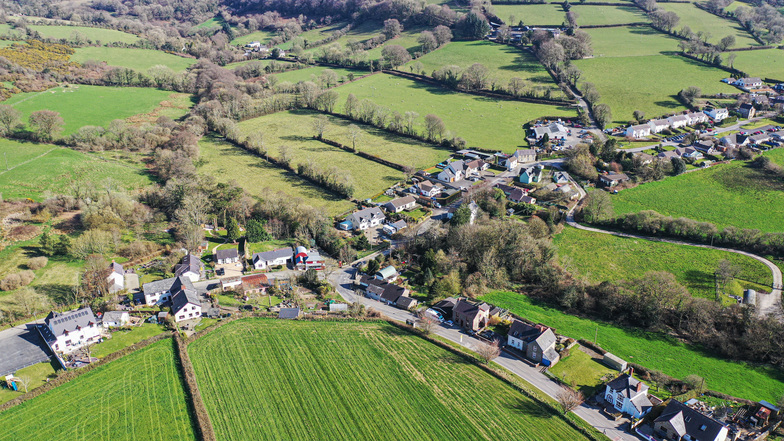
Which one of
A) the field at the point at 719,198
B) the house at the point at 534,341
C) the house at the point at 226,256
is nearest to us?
the house at the point at 534,341

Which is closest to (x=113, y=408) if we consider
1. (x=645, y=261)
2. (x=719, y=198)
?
(x=645, y=261)

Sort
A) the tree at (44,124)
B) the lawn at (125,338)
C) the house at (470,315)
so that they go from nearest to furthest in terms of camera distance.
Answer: the lawn at (125,338)
the house at (470,315)
the tree at (44,124)

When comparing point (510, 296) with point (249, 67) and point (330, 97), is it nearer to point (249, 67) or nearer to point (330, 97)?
point (330, 97)

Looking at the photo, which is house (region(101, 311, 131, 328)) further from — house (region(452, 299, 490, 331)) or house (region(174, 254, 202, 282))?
house (region(452, 299, 490, 331))

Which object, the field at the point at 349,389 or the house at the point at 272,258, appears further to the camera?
the house at the point at 272,258

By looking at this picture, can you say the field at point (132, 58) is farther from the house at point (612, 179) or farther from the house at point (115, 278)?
the house at point (612, 179)

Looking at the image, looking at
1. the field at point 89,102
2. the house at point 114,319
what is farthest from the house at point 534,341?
the field at point 89,102

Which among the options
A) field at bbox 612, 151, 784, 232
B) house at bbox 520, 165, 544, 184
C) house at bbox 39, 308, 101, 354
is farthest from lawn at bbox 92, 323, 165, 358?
field at bbox 612, 151, 784, 232
